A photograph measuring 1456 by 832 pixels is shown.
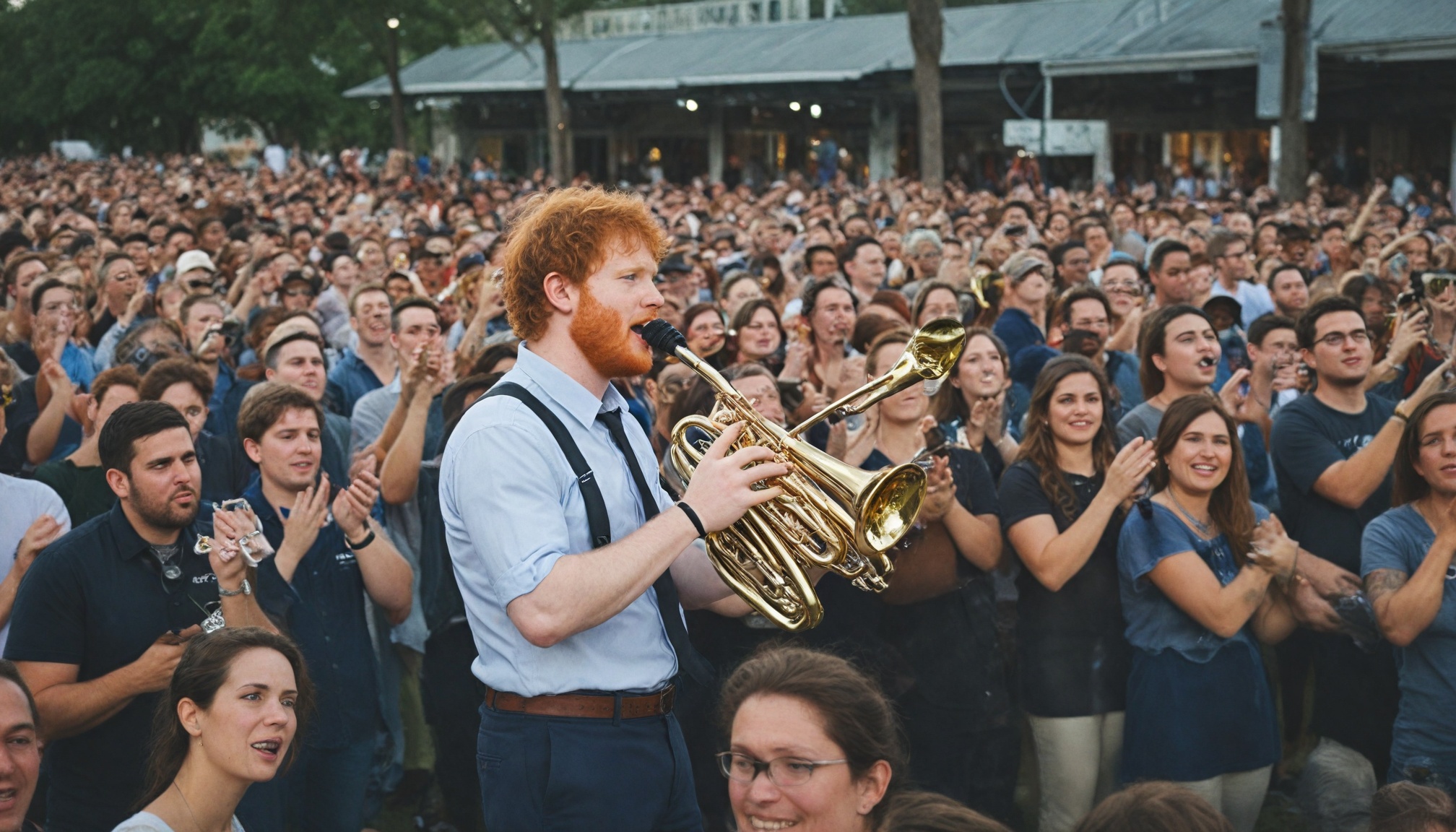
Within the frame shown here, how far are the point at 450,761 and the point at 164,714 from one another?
1.95 meters

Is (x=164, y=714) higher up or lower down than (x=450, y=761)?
higher up

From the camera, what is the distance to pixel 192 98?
189 feet

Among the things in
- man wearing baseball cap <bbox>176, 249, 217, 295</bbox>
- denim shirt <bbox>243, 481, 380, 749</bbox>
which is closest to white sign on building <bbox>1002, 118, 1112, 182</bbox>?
man wearing baseball cap <bbox>176, 249, 217, 295</bbox>

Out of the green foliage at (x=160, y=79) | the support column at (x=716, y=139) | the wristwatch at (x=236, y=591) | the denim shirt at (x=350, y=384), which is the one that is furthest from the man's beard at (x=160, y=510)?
the green foliage at (x=160, y=79)

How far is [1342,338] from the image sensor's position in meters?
6.02

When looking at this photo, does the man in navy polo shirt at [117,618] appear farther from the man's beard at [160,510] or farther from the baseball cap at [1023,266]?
the baseball cap at [1023,266]

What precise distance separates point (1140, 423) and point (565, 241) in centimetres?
364

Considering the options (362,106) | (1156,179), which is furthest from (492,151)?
(1156,179)

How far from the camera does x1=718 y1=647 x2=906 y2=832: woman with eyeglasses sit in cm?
285

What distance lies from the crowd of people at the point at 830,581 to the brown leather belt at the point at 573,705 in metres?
0.04

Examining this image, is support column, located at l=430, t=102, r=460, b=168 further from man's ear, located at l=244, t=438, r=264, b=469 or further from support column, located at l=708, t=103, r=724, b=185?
man's ear, located at l=244, t=438, r=264, b=469

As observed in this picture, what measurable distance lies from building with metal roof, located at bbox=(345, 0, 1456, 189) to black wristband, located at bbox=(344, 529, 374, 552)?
1771 centimetres

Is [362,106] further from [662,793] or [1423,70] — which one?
[662,793]

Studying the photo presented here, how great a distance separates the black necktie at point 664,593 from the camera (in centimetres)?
307
